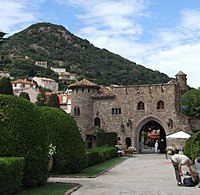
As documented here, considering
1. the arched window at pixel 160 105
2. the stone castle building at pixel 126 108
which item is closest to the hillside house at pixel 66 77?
the stone castle building at pixel 126 108

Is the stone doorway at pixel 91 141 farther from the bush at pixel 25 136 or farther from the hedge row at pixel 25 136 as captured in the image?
the bush at pixel 25 136

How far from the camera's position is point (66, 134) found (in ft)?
58.5

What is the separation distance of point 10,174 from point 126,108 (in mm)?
39218

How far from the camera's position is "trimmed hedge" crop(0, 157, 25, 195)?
10.1 metres

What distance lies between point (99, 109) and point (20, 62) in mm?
123893

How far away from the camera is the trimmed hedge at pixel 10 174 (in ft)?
33.2

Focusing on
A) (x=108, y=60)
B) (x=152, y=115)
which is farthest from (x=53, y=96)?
(x=108, y=60)

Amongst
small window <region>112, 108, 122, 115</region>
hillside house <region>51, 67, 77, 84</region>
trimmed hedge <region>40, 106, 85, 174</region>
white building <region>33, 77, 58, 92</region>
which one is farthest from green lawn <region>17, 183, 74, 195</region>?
hillside house <region>51, 67, 77, 84</region>

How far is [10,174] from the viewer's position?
1056 centimetres

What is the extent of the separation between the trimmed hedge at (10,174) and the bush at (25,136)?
0.75m

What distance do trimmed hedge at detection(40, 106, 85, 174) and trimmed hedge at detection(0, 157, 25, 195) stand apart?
591 cm

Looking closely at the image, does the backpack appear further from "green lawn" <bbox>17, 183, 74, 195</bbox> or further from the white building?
the white building

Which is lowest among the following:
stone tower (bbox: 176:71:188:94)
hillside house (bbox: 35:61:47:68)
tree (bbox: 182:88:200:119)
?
tree (bbox: 182:88:200:119)

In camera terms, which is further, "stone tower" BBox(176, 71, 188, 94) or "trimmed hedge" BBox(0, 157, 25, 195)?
"stone tower" BBox(176, 71, 188, 94)
